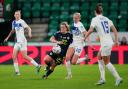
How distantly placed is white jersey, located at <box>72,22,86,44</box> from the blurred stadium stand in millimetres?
11966

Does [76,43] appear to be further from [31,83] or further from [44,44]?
[44,44]

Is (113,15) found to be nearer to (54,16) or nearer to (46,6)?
(54,16)

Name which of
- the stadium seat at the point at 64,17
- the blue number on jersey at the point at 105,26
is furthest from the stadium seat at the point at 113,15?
the blue number on jersey at the point at 105,26

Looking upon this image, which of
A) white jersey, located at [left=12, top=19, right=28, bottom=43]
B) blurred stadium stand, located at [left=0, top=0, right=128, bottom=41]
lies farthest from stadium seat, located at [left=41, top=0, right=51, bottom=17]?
white jersey, located at [left=12, top=19, right=28, bottom=43]

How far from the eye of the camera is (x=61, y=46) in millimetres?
17688

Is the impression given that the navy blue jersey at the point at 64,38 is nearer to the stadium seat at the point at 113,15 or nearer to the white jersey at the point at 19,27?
the white jersey at the point at 19,27

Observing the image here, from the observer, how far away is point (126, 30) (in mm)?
31953

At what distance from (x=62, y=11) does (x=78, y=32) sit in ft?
Answer: 45.0

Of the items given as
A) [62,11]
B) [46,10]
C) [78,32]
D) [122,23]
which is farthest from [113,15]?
[78,32]

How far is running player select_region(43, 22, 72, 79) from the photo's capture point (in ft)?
56.9

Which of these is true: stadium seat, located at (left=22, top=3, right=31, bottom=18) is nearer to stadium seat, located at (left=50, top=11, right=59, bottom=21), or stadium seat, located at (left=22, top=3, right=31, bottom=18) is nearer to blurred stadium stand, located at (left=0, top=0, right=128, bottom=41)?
blurred stadium stand, located at (left=0, top=0, right=128, bottom=41)

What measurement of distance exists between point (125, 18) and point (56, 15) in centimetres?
404

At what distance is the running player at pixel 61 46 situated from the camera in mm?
17328

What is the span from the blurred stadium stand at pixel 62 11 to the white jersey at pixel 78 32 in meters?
12.0
